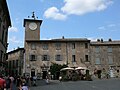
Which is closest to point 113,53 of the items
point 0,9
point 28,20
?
point 28,20

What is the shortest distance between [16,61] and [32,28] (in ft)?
44.4

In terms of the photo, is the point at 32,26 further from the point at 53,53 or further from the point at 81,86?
the point at 81,86

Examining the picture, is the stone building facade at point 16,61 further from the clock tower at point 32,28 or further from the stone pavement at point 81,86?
the stone pavement at point 81,86

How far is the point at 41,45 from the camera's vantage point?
50.4 m

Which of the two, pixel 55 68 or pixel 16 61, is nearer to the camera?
pixel 55 68

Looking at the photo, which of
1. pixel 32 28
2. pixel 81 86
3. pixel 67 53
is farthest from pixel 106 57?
pixel 81 86

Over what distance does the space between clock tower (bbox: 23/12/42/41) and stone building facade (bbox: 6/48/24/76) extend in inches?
308

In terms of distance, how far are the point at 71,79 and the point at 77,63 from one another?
13.2 metres

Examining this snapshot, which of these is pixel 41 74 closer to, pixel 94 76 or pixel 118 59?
pixel 94 76

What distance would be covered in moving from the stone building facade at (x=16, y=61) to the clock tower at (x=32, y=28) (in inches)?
308

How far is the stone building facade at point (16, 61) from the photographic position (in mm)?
57844

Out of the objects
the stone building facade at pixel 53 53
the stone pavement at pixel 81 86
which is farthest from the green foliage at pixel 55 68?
the stone pavement at pixel 81 86

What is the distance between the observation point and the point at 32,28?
52.3m

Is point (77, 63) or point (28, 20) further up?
point (28, 20)
